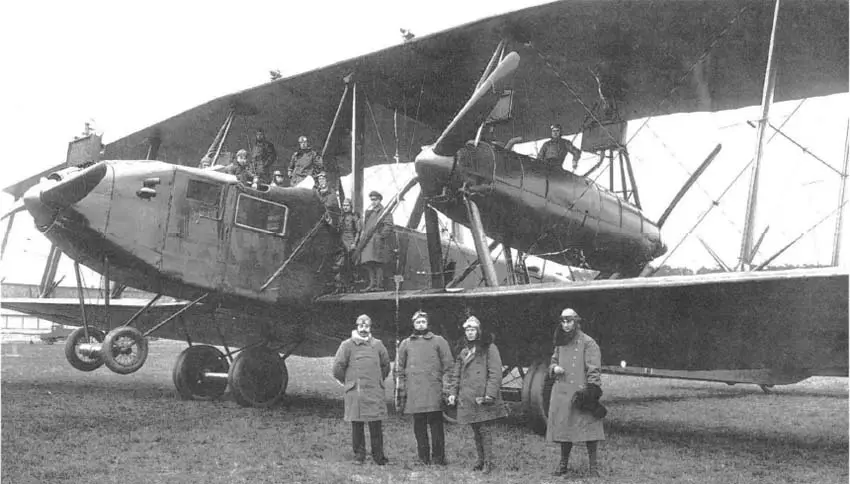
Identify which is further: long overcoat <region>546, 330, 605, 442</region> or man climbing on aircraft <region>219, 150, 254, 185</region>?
man climbing on aircraft <region>219, 150, 254, 185</region>

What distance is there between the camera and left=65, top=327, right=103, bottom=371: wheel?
27.4ft

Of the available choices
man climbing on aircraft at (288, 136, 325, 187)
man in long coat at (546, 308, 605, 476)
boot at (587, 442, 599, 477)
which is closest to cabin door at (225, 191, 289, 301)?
man climbing on aircraft at (288, 136, 325, 187)

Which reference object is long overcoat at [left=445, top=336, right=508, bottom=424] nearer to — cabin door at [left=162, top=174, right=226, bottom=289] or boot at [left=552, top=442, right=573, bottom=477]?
boot at [left=552, top=442, right=573, bottom=477]

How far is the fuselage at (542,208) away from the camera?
28.3 ft

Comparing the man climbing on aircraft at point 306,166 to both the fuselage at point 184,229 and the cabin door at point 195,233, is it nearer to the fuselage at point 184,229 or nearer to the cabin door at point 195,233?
the fuselage at point 184,229

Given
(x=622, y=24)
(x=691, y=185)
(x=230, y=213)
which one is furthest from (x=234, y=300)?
(x=691, y=185)

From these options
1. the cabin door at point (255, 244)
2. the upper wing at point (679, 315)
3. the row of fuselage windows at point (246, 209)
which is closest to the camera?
the upper wing at point (679, 315)

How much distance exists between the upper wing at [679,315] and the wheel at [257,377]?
1388 millimetres

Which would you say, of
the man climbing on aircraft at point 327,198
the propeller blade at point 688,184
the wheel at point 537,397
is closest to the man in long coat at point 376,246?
the man climbing on aircraft at point 327,198

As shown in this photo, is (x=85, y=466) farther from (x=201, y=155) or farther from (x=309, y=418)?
(x=201, y=155)

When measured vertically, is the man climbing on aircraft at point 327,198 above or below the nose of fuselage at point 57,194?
above

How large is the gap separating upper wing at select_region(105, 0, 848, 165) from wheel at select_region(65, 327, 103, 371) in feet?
12.3

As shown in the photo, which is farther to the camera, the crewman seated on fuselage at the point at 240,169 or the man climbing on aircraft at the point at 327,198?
the man climbing on aircraft at the point at 327,198

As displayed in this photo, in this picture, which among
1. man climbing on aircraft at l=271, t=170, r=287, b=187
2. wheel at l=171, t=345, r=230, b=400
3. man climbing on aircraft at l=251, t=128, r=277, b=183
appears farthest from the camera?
man climbing on aircraft at l=251, t=128, r=277, b=183
